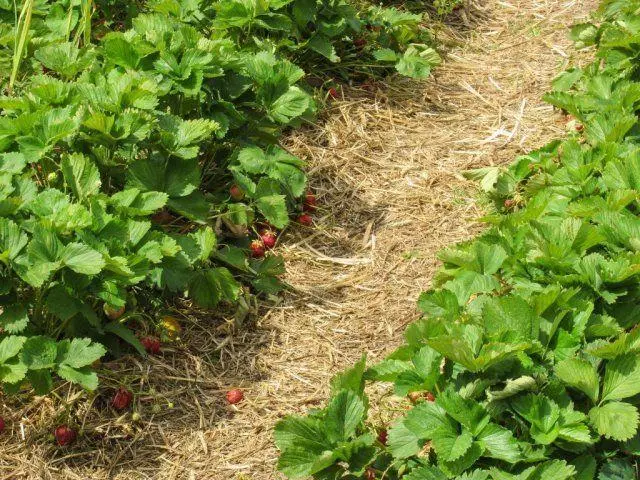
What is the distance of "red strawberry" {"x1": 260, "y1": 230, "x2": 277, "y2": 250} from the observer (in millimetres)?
3925

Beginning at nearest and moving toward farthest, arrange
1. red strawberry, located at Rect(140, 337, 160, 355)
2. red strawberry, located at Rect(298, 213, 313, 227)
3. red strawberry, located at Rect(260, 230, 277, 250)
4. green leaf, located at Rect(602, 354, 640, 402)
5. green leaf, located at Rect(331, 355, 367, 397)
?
green leaf, located at Rect(602, 354, 640, 402) → green leaf, located at Rect(331, 355, 367, 397) → red strawberry, located at Rect(140, 337, 160, 355) → red strawberry, located at Rect(260, 230, 277, 250) → red strawberry, located at Rect(298, 213, 313, 227)

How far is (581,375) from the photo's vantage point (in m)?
2.63

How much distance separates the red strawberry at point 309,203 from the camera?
4.19 m

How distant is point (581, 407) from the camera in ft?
8.88

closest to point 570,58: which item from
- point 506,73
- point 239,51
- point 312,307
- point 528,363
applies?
point 506,73

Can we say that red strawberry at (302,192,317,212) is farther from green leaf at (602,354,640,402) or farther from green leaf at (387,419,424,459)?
green leaf at (602,354,640,402)

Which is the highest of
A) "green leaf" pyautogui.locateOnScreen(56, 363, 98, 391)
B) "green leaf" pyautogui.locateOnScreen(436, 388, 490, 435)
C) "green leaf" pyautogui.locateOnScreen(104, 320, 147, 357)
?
"green leaf" pyautogui.locateOnScreen(436, 388, 490, 435)

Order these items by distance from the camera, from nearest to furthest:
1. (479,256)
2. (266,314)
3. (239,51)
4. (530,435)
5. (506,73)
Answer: (530,435), (479,256), (266,314), (239,51), (506,73)

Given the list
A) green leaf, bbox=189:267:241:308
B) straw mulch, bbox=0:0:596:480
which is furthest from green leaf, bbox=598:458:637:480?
green leaf, bbox=189:267:241:308

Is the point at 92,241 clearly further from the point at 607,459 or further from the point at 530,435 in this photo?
the point at 607,459

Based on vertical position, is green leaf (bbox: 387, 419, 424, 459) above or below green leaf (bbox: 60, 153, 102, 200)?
below

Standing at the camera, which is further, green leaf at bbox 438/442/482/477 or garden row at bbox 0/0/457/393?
garden row at bbox 0/0/457/393

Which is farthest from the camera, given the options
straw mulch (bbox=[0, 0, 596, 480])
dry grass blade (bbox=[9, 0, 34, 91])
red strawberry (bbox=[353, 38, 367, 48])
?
red strawberry (bbox=[353, 38, 367, 48])

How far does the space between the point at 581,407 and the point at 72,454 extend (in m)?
1.57
